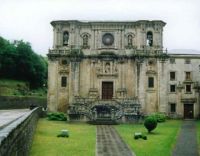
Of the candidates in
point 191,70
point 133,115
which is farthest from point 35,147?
point 191,70

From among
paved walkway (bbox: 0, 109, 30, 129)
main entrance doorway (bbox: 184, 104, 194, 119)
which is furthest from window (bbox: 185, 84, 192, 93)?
paved walkway (bbox: 0, 109, 30, 129)

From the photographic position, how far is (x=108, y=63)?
6294 cm

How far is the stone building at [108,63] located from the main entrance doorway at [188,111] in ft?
11.2

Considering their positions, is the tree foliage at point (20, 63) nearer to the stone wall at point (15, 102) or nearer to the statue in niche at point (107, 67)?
the stone wall at point (15, 102)

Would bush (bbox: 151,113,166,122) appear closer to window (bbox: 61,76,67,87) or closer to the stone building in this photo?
the stone building

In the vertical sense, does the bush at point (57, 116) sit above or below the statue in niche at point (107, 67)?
below

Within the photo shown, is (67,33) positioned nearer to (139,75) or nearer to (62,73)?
(62,73)

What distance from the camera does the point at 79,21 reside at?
64.0m

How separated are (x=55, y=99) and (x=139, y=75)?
12943 millimetres

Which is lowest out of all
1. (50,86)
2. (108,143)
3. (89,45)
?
(108,143)

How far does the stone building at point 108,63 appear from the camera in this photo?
6206 cm

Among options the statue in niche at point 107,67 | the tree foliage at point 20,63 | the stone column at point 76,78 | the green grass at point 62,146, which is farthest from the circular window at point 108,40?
the green grass at point 62,146

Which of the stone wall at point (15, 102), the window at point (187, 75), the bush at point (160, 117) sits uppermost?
the window at point (187, 75)

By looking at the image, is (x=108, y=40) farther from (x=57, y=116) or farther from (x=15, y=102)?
(x=15, y=102)
